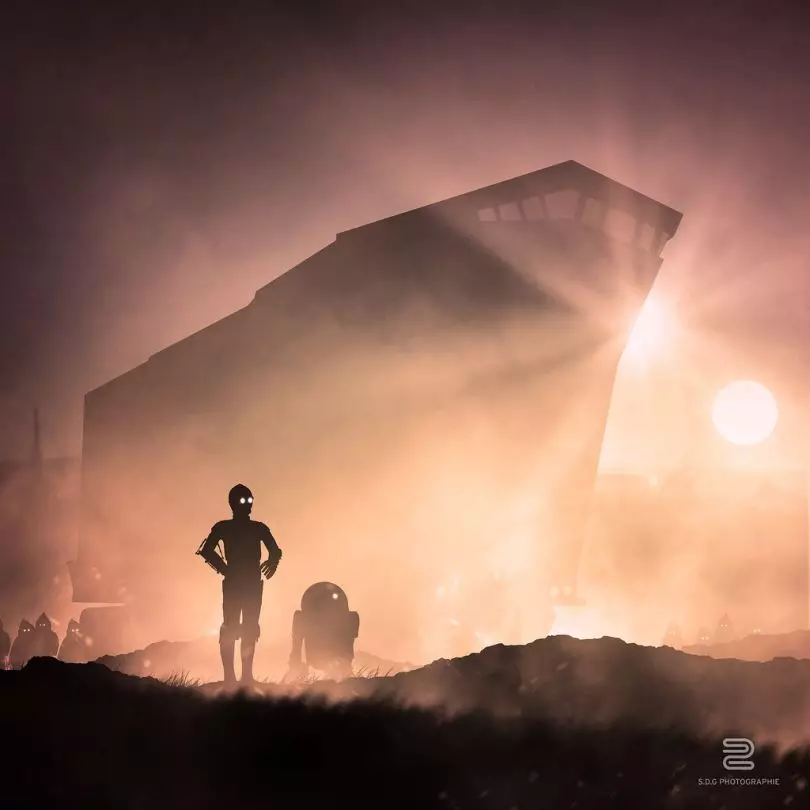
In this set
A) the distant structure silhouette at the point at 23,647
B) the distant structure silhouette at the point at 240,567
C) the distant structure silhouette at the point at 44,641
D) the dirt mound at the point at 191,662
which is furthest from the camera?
the distant structure silhouette at the point at 44,641

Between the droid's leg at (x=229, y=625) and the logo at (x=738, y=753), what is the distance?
561 cm

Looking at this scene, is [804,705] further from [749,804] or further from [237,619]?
[237,619]

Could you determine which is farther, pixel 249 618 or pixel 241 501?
pixel 249 618

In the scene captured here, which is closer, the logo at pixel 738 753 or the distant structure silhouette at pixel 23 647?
the logo at pixel 738 753

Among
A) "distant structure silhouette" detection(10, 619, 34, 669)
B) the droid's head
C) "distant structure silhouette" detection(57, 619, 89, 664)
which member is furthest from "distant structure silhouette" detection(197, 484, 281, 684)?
"distant structure silhouette" detection(57, 619, 89, 664)

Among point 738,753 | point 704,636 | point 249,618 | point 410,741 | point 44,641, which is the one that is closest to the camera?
point 410,741

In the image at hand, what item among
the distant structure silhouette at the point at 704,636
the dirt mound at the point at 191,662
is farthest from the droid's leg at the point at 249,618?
the distant structure silhouette at the point at 704,636

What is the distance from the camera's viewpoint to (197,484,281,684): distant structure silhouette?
9539mm

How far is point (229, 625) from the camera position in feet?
31.7

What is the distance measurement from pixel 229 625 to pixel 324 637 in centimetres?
326

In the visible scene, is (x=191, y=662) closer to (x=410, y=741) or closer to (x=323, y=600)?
(x=323, y=600)

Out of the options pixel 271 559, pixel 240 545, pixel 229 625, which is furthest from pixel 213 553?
pixel 229 625

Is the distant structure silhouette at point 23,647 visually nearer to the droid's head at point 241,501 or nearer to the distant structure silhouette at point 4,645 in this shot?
the distant structure silhouette at point 4,645

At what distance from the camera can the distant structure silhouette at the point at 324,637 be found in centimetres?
1255
